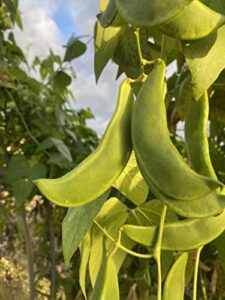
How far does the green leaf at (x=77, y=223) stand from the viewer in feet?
1.64

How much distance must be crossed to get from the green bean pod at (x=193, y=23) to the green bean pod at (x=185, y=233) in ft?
0.47

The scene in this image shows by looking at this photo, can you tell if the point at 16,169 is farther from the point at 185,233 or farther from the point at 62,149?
the point at 185,233

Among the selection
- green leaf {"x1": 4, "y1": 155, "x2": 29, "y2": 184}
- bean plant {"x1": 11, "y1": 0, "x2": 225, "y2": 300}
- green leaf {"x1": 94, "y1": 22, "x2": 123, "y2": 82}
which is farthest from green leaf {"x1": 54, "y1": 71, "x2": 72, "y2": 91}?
bean plant {"x1": 11, "y1": 0, "x2": 225, "y2": 300}

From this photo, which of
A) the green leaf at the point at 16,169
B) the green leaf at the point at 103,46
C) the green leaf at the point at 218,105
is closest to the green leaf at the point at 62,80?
the green leaf at the point at 16,169

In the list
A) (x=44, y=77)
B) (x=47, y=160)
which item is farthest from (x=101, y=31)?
(x=44, y=77)

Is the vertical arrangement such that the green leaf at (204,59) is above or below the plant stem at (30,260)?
above

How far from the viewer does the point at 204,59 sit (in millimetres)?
439

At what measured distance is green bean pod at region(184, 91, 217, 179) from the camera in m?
0.43

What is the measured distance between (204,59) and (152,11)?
0.09m

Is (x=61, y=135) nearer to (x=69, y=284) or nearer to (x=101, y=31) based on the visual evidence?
(x=69, y=284)

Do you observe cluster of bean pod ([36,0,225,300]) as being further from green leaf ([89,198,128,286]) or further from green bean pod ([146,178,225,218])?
green leaf ([89,198,128,286])

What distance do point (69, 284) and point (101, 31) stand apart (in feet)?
3.57

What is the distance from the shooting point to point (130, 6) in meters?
0.38

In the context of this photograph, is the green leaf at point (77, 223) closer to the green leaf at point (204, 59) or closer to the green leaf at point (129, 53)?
the green leaf at point (204, 59)
